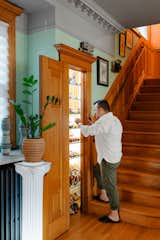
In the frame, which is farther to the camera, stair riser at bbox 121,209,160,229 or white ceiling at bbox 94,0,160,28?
white ceiling at bbox 94,0,160,28

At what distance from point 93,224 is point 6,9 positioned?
2.68 meters

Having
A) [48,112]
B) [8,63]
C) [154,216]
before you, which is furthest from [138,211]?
[8,63]

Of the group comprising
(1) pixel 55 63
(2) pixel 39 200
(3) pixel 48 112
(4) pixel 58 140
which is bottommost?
(2) pixel 39 200

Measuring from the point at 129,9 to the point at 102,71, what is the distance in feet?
3.12

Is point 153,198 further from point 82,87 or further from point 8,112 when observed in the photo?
point 8,112

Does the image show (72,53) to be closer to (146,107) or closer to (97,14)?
(97,14)

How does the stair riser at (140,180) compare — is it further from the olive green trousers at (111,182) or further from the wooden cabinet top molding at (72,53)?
the wooden cabinet top molding at (72,53)

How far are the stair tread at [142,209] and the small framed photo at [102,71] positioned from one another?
1.80m

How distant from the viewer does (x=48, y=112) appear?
268cm

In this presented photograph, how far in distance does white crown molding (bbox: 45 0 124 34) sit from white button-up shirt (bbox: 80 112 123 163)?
4.65 ft

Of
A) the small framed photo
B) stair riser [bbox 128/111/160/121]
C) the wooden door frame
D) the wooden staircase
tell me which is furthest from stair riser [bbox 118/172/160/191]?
stair riser [bbox 128/111/160/121]

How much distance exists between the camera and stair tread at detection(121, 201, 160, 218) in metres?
3.18

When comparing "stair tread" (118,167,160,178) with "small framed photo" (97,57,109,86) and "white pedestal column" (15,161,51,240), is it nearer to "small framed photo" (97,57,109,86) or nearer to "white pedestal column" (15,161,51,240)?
"small framed photo" (97,57,109,86)

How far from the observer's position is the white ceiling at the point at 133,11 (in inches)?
138
